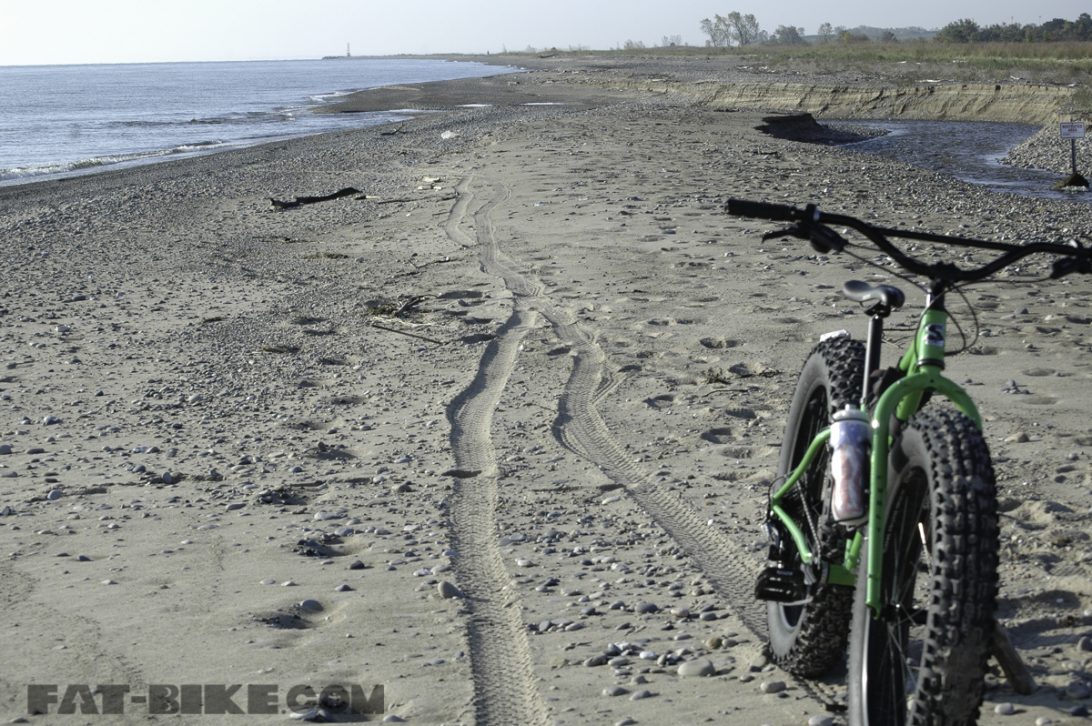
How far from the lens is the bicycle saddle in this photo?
3.17 m

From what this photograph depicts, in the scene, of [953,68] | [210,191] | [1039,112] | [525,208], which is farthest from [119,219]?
[953,68]

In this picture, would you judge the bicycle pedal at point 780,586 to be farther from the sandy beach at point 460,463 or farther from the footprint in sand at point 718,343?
the footprint in sand at point 718,343

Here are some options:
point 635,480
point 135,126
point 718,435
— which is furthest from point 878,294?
point 135,126

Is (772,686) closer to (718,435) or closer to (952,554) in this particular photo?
(952,554)

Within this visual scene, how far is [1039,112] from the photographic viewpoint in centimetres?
4219

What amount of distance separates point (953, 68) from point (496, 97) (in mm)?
25795

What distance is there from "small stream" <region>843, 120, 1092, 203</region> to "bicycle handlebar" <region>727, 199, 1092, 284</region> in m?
18.3

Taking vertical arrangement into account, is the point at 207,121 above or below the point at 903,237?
above

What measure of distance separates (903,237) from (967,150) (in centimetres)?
3073

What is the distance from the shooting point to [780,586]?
3766 millimetres

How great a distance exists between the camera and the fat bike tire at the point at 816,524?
3576mm

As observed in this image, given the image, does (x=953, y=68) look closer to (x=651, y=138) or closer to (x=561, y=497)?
(x=651, y=138)

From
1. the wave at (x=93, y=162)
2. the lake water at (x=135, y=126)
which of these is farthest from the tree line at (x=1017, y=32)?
the wave at (x=93, y=162)

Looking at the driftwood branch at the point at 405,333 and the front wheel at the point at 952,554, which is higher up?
the front wheel at the point at 952,554
